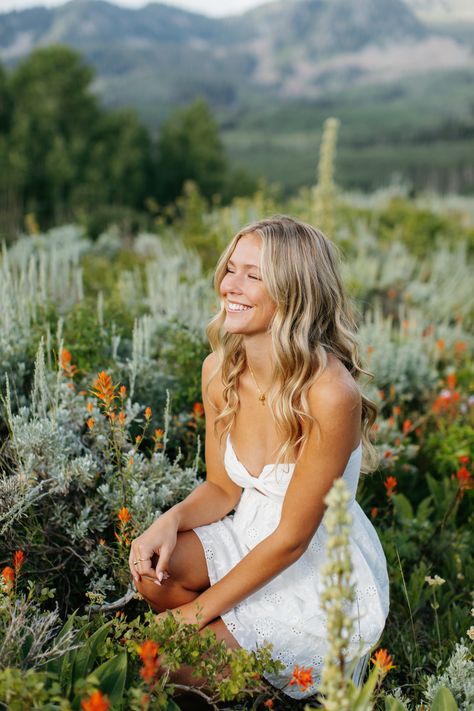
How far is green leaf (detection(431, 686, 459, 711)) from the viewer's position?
1.97m

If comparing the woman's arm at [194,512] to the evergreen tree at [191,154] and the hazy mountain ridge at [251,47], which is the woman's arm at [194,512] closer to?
the evergreen tree at [191,154]

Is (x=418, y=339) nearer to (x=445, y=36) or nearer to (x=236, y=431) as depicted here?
(x=236, y=431)

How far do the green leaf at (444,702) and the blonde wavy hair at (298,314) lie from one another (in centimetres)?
83

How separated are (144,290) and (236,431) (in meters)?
3.65

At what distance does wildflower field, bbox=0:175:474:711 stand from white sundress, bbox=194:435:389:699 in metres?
0.11

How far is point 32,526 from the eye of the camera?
8.47ft

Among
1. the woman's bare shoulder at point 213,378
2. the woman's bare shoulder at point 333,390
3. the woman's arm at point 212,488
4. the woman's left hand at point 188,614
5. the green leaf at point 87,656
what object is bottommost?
the woman's left hand at point 188,614

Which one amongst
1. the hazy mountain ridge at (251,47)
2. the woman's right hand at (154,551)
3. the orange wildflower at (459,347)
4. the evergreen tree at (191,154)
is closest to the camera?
the woman's right hand at (154,551)

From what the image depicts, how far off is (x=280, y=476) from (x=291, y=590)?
15.4 inches

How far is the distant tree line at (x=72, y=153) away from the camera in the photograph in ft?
62.8

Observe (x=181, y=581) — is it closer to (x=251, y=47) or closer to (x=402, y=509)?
(x=402, y=509)

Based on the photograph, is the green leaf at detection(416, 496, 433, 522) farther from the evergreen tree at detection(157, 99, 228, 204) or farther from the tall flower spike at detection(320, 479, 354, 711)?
the evergreen tree at detection(157, 99, 228, 204)

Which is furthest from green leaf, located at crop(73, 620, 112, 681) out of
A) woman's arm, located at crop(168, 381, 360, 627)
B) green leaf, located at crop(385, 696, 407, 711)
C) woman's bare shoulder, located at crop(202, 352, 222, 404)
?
woman's bare shoulder, located at crop(202, 352, 222, 404)

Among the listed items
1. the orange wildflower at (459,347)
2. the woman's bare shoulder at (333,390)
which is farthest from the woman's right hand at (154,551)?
the orange wildflower at (459,347)
